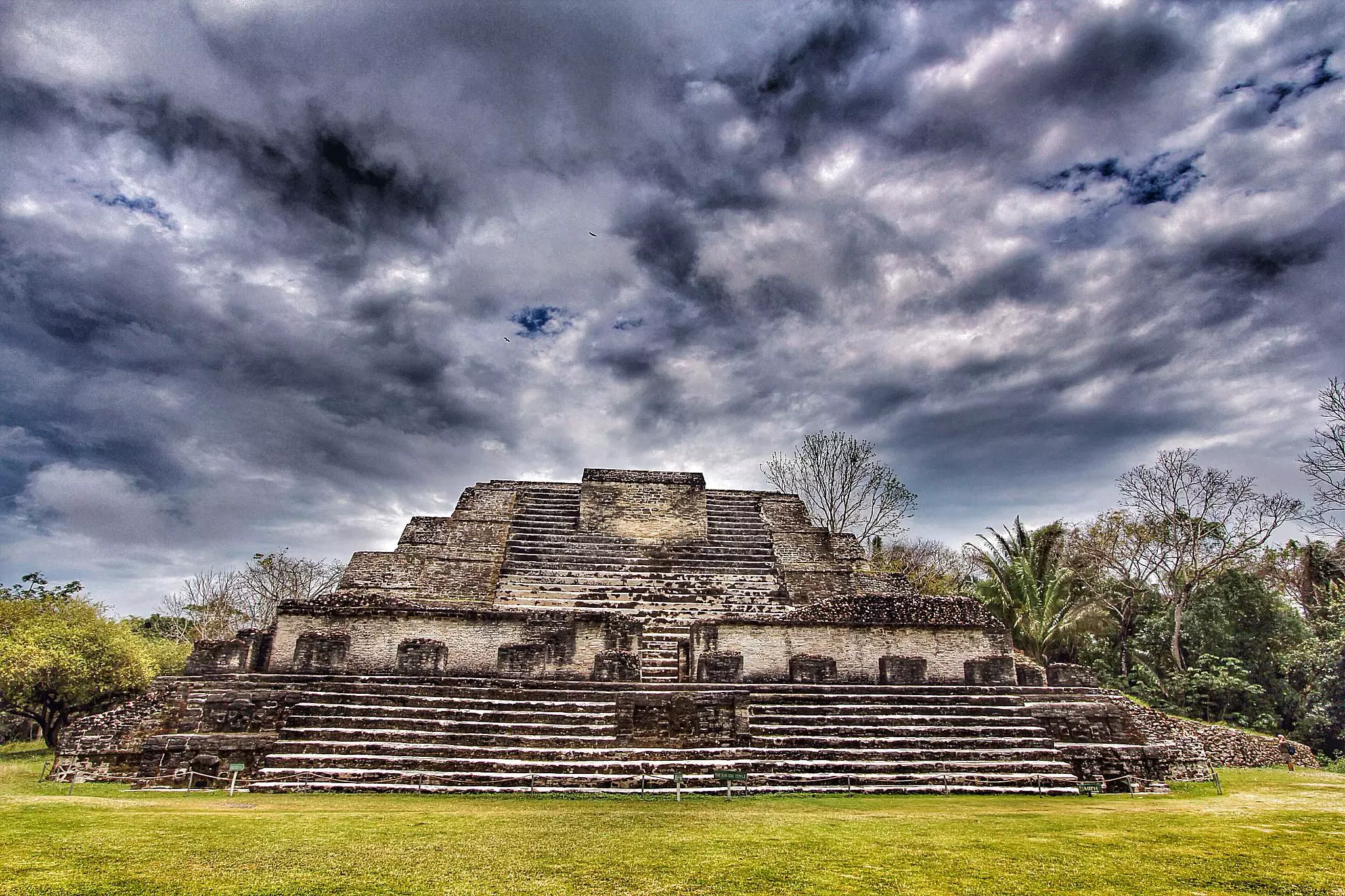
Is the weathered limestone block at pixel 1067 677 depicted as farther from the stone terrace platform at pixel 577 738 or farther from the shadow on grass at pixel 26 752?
the shadow on grass at pixel 26 752

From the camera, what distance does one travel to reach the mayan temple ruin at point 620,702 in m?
8.36

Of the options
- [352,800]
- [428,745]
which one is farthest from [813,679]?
[352,800]

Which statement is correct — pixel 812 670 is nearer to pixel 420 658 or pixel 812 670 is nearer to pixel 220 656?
pixel 420 658

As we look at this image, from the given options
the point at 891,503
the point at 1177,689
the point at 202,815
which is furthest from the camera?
the point at 891,503

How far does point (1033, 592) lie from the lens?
2011 cm

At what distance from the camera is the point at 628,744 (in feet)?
28.5

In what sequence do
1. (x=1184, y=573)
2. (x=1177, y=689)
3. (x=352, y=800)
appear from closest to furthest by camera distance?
(x=352, y=800) < (x=1177, y=689) < (x=1184, y=573)

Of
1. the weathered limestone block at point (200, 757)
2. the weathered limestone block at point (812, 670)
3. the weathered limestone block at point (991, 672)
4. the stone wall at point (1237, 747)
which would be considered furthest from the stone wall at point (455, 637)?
the stone wall at point (1237, 747)

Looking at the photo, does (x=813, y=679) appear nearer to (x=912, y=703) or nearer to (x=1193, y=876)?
(x=912, y=703)

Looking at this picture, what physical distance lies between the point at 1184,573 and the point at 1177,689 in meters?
3.09

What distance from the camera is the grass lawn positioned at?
392cm

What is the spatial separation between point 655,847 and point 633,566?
11.2 meters

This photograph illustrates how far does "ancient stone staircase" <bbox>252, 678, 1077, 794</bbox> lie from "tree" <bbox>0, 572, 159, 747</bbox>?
8757mm

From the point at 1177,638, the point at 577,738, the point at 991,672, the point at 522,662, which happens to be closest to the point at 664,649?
the point at 522,662
